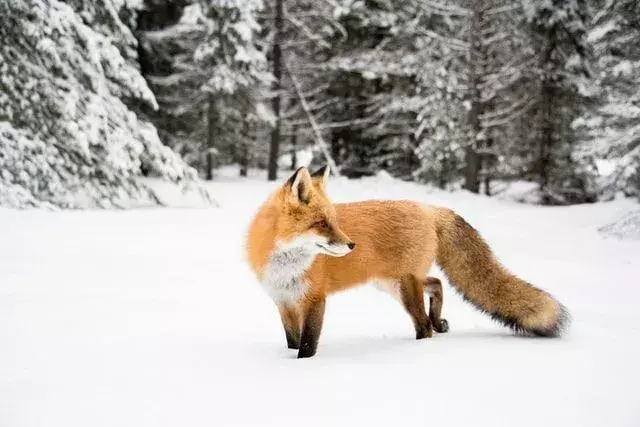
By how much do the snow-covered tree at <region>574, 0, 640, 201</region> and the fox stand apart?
10.3 meters

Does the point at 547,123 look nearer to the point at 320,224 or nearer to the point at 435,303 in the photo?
the point at 435,303

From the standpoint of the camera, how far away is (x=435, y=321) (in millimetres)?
4555

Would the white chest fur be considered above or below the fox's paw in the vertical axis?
above

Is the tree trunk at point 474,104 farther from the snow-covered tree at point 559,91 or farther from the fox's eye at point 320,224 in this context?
the fox's eye at point 320,224

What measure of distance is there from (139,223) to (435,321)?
26.9ft

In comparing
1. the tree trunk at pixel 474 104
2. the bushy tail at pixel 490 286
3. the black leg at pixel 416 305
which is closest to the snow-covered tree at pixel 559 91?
the tree trunk at pixel 474 104

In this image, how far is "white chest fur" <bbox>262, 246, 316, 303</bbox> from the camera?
3754mm

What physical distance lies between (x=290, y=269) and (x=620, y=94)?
16.9 m

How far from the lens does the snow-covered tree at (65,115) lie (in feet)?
35.9

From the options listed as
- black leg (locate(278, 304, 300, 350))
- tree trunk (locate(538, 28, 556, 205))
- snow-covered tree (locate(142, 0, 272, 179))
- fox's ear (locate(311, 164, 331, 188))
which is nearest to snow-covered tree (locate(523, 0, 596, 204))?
tree trunk (locate(538, 28, 556, 205))

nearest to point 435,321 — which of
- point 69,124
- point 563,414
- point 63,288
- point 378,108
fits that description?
point 563,414

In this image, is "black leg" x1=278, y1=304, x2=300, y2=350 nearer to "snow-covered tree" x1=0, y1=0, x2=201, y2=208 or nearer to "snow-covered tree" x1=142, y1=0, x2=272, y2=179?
"snow-covered tree" x1=0, y1=0, x2=201, y2=208

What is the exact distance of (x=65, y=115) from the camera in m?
11.5

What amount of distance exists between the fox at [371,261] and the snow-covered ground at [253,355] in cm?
23
